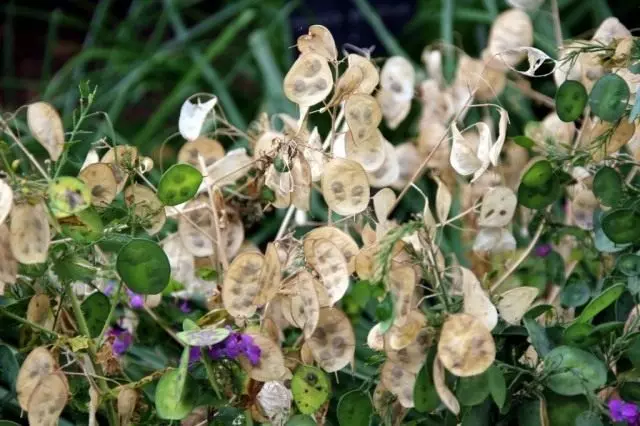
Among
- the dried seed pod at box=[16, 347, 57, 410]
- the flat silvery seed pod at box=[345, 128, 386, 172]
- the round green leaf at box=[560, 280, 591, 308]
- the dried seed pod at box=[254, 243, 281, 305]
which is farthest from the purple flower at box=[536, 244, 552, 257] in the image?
the dried seed pod at box=[16, 347, 57, 410]

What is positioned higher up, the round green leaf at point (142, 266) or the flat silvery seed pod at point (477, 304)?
the round green leaf at point (142, 266)

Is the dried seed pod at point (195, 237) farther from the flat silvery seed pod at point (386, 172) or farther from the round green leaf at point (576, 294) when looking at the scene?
the round green leaf at point (576, 294)

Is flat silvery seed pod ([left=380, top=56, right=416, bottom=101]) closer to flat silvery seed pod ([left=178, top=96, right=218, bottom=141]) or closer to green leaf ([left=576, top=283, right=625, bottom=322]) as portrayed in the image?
flat silvery seed pod ([left=178, top=96, right=218, bottom=141])

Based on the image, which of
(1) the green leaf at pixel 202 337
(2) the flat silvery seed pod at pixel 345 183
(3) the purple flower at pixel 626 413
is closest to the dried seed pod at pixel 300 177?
(2) the flat silvery seed pod at pixel 345 183

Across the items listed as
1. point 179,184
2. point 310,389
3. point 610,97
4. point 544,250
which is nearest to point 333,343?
point 310,389

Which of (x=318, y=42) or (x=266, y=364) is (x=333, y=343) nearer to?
(x=266, y=364)
